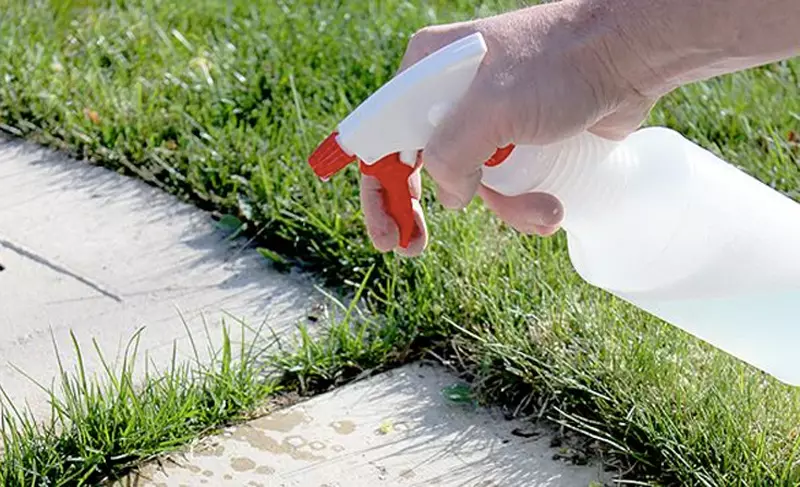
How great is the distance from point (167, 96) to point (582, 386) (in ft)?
5.54

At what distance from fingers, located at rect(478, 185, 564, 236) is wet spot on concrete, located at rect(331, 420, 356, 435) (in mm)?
792

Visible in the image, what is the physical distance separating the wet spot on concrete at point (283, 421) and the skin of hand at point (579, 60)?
3.13 ft

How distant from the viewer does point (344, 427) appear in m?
2.43

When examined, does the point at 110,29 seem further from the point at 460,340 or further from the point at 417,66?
the point at 417,66

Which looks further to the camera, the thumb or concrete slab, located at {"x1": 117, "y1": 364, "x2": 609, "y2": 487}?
concrete slab, located at {"x1": 117, "y1": 364, "x2": 609, "y2": 487}

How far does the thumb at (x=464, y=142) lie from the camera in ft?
4.83

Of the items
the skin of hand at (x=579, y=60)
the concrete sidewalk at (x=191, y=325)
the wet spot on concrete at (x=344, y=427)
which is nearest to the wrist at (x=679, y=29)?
the skin of hand at (x=579, y=60)

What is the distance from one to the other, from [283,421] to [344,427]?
0.36 feet

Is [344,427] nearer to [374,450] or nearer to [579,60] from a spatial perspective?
[374,450]

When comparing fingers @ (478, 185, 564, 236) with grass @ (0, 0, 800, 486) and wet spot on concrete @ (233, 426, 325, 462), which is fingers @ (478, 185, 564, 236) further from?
wet spot on concrete @ (233, 426, 325, 462)

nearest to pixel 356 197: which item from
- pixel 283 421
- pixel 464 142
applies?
pixel 283 421

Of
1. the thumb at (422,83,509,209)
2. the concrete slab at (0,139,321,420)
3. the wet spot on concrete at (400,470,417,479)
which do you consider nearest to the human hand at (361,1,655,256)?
the thumb at (422,83,509,209)

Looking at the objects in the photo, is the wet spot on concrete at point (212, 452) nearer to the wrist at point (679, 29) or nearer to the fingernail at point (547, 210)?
the fingernail at point (547, 210)

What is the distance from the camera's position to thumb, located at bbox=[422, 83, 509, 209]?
58.0 inches
